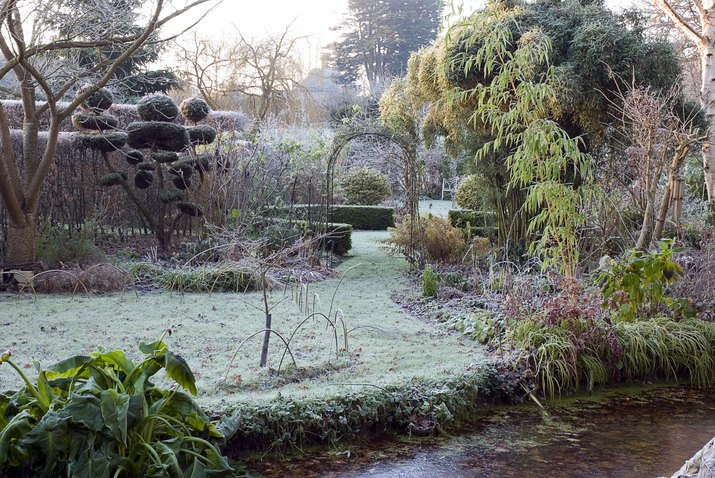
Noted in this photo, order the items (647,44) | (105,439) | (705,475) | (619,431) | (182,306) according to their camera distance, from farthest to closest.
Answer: (647,44), (182,306), (619,431), (105,439), (705,475)

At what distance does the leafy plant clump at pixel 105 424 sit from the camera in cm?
243

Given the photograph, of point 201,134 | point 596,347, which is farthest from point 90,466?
point 201,134

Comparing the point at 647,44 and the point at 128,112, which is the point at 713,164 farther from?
the point at 128,112

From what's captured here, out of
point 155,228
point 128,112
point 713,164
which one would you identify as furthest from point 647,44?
point 128,112

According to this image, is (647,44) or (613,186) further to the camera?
(613,186)

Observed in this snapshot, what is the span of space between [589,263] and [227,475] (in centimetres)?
539

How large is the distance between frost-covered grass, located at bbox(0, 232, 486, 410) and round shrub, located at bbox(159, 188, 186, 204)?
2.53 meters

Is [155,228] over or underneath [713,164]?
underneath

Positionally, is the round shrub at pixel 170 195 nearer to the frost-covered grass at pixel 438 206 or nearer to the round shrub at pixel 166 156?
the round shrub at pixel 166 156

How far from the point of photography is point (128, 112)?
12023 mm

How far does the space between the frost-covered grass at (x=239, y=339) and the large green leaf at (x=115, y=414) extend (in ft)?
3.32

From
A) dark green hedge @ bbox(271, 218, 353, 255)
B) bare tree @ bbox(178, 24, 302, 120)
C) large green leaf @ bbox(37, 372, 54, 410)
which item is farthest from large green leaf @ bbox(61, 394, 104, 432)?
bare tree @ bbox(178, 24, 302, 120)

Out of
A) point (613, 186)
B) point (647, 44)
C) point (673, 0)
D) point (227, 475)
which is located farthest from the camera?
point (673, 0)

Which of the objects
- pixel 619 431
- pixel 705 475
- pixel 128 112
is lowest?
pixel 619 431
